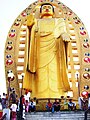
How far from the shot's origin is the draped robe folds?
1430cm

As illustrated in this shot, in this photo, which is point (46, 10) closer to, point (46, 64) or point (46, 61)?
point (46, 61)

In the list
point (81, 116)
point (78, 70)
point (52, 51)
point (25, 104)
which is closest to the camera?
point (81, 116)

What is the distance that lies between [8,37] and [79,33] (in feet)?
11.0

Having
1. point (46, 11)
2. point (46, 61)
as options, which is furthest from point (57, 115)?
point (46, 11)

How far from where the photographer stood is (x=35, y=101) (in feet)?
45.0

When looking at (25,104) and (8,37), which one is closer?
(25,104)

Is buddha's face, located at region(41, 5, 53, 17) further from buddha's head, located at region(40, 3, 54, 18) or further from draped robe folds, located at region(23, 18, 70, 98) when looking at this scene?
draped robe folds, located at region(23, 18, 70, 98)

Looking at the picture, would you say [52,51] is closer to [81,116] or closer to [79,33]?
[79,33]

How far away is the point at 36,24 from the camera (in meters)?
15.1

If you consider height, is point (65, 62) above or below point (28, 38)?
below

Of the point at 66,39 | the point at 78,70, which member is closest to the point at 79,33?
the point at 78,70

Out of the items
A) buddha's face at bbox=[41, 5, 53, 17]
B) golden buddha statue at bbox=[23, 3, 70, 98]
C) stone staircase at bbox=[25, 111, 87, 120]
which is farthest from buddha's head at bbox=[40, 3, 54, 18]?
stone staircase at bbox=[25, 111, 87, 120]

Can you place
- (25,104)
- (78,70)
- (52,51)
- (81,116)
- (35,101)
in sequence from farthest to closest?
(78,70), (52,51), (35,101), (25,104), (81,116)

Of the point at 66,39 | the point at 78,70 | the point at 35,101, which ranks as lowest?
the point at 35,101
